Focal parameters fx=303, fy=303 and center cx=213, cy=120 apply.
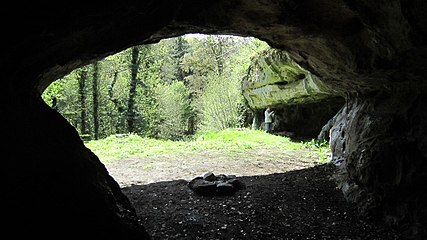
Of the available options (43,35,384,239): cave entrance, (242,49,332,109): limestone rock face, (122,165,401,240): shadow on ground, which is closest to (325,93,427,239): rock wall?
(122,165,401,240): shadow on ground

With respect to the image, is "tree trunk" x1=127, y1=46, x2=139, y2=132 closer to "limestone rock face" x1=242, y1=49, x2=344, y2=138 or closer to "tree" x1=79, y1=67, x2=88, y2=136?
"tree" x1=79, y1=67, x2=88, y2=136

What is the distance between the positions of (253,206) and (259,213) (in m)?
Result: 0.30

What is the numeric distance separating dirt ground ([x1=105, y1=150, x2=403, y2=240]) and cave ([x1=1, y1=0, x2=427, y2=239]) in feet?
1.51

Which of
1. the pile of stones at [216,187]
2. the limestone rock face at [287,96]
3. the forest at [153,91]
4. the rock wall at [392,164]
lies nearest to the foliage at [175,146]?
the limestone rock face at [287,96]

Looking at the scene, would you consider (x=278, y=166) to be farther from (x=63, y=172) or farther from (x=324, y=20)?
(x=63, y=172)

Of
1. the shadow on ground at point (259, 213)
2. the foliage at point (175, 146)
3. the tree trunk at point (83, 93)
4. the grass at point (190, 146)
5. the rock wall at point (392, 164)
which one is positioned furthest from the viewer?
the tree trunk at point (83, 93)

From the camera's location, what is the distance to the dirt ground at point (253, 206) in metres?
4.36

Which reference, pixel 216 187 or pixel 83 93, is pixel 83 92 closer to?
pixel 83 93

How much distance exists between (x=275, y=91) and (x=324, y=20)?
9905 mm

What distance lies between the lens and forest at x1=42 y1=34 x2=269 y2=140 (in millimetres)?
21359

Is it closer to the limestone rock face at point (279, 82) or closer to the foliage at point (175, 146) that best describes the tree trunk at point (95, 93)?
the foliage at point (175, 146)

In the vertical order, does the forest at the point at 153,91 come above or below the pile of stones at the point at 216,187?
above

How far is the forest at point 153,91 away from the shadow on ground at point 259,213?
13319 millimetres

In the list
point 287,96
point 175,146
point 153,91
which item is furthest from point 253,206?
point 153,91
